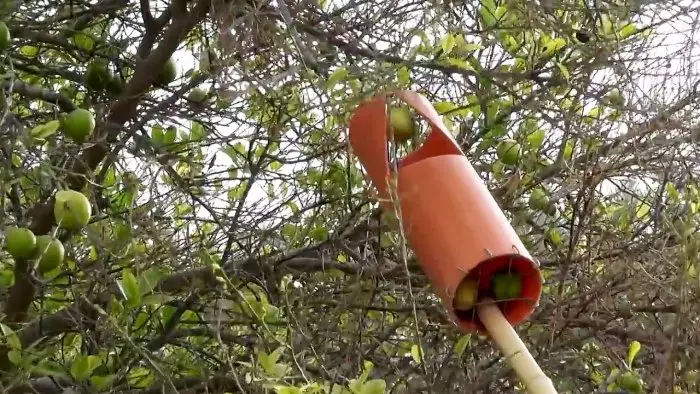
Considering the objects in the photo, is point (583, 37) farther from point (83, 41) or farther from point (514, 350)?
point (83, 41)

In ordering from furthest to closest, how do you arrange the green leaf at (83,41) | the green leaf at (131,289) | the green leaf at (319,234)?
the green leaf at (83,41) < the green leaf at (319,234) < the green leaf at (131,289)

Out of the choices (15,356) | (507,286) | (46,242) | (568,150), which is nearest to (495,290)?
(507,286)

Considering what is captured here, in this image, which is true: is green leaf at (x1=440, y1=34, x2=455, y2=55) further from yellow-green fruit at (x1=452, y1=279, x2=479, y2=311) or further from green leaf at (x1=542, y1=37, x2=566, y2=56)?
yellow-green fruit at (x1=452, y1=279, x2=479, y2=311)

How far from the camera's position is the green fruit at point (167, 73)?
189 centimetres

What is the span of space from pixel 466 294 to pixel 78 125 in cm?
82

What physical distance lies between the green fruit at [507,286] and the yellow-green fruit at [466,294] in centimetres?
3

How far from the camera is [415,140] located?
5.24 feet

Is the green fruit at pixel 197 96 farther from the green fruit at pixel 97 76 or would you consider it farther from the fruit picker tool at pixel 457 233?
the fruit picker tool at pixel 457 233

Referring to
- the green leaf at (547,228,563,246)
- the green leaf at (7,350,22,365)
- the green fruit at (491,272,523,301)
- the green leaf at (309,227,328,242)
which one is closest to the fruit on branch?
the green leaf at (547,228,563,246)

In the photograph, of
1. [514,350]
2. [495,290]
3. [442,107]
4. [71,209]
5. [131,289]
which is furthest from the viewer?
[442,107]

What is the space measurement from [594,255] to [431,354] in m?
0.46

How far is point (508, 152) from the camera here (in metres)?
1.76

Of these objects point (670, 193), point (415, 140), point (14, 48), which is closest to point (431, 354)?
point (415, 140)

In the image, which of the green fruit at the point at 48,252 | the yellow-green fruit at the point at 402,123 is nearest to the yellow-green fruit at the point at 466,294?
the yellow-green fruit at the point at 402,123
